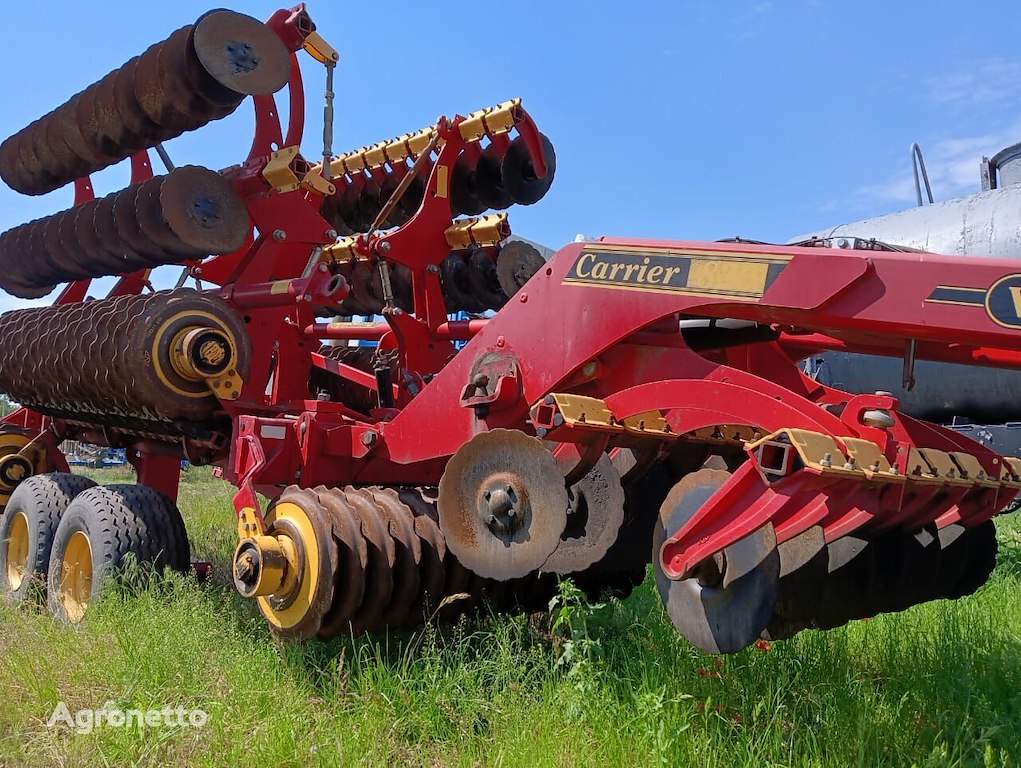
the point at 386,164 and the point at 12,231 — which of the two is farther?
the point at 12,231

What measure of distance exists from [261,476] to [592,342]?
1.84 m

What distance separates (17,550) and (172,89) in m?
3.13

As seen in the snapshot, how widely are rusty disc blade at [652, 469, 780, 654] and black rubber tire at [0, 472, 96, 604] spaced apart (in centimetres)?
423

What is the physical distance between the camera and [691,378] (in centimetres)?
303

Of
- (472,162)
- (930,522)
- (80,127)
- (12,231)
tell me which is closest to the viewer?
(930,522)

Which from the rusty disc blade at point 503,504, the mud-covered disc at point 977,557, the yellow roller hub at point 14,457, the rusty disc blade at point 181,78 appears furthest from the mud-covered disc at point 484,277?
the mud-covered disc at point 977,557

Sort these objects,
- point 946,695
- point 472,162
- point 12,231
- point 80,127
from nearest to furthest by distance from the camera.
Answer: point 946,695 < point 472,162 < point 80,127 < point 12,231

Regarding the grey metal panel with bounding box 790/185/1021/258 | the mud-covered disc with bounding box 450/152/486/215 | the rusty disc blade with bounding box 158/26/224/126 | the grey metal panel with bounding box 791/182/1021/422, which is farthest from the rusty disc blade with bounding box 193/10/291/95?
the grey metal panel with bounding box 790/185/1021/258

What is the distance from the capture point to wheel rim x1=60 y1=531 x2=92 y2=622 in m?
5.21

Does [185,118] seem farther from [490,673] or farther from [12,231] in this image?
[490,673]

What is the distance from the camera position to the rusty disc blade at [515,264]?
6168mm

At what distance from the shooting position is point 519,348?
11.4 ft

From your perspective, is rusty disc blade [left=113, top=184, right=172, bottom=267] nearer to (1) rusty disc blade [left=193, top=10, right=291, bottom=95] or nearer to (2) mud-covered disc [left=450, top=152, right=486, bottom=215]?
(1) rusty disc blade [left=193, top=10, right=291, bottom=95]

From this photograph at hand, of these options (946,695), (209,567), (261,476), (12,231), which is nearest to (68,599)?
(209,567)
